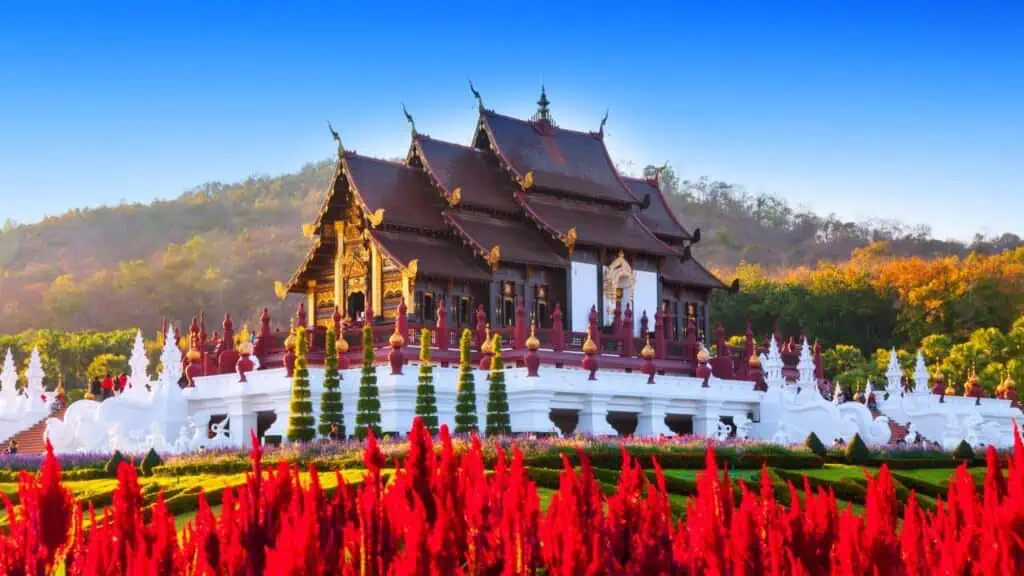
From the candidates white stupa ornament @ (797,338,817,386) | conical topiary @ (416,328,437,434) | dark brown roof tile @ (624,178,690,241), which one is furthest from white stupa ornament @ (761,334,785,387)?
conical topiary @ (416,328,437,434)

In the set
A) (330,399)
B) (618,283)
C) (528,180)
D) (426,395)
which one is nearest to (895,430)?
(618,283)

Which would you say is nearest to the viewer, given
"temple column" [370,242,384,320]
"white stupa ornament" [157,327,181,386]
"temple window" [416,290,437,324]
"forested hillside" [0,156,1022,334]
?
"white stupa ornament" [157,327,181,386]

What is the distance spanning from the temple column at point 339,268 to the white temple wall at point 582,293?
5814 mm

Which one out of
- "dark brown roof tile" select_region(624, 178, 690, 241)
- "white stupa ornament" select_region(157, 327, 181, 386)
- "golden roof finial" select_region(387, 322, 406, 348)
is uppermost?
"dark brown roof tile" select_region(624, 178, 690, 241)

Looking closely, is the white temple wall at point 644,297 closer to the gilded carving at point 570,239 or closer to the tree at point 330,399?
the gilded carving at point 570,239

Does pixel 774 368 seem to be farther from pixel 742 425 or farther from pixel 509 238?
pixel 509 238

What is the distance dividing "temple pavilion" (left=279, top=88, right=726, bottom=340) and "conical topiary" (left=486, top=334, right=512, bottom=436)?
549 cm

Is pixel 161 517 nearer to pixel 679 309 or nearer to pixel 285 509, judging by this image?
pixel 285 509

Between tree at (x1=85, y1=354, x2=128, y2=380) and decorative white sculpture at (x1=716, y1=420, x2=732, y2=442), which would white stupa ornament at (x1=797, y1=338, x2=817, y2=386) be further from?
tree at (x1=85, y1=354, x2=128, y2=380)

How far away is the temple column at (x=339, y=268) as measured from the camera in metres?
40.6

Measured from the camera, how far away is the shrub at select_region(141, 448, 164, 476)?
1095 inches

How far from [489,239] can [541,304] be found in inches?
87.8

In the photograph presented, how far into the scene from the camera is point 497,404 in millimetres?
32312

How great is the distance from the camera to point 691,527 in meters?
8.62
